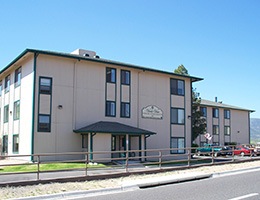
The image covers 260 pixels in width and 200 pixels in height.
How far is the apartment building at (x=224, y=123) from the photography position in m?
48.2

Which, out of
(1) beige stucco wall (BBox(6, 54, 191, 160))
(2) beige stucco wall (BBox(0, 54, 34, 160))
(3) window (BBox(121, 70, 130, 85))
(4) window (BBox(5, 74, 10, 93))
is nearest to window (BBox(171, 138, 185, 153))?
(1) beige stucco wall (BBox(6, 54, 191, 160))

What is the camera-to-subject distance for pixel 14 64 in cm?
2750

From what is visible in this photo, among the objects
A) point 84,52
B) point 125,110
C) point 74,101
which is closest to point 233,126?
point 125,110

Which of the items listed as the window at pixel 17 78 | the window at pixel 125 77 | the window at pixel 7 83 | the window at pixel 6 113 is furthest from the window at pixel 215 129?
the window at pixel 17 78

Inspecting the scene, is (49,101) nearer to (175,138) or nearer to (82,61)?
(82,61)

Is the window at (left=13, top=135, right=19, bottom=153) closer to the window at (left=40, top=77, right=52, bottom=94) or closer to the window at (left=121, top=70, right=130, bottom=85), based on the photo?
the window at (left=40, top=77, right=52, bottom=94)

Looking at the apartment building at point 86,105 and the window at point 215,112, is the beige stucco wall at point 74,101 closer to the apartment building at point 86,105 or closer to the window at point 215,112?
the apartment building at point 86,105

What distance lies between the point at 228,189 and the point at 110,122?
16.7 metres

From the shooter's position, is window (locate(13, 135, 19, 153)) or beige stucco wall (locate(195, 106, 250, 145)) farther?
beige stucco wall (locate(195, 106, 250, 145))

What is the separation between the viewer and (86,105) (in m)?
25.9

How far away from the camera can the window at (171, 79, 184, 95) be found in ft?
104

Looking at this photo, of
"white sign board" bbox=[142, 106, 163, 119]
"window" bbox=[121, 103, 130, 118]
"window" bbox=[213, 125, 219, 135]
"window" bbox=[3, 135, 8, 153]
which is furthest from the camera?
"window" bbox=[213, 125, 219, 135]

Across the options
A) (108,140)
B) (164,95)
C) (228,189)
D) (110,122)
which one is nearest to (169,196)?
(228,189)

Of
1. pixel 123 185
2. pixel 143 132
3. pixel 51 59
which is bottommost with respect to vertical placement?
pixel 123 185
